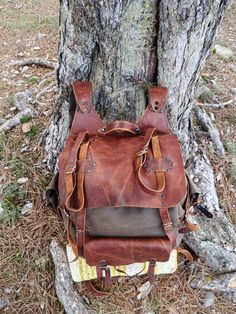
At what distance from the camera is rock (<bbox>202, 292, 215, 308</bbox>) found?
1.91m

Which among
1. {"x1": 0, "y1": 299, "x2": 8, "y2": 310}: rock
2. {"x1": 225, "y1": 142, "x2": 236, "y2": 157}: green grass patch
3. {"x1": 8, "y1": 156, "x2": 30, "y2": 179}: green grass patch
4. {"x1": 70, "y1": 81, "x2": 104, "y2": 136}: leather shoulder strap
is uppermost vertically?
{"x1": 70, "y1": 81, "x2": 104, "y2": 136}: leather shoulder strap

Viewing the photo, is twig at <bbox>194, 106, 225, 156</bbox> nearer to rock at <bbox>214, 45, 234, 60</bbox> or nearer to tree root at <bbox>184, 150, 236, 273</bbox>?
tree root at <bbox>184, 150, 236, 273</bbox>

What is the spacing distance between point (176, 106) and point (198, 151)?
53 centimetres

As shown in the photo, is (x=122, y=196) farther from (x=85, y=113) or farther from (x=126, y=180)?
(x=85, y=113)

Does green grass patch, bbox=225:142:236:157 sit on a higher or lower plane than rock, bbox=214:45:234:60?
lower

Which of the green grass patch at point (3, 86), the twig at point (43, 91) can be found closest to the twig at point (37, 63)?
the green grass patch at point (3, 86)

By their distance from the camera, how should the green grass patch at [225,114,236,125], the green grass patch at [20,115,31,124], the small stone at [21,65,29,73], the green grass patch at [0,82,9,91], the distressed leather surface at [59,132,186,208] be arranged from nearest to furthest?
A: the distressed leather surface at [59,132,186,208], the green grass patch at [20,115,31,124], the green grass patch at [225,114,236,125], the green grass patch at [0,82,9,91], the small stone at [21,65,29,73]

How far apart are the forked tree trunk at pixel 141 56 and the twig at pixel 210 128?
40 cm

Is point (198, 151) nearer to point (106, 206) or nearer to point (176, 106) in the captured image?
point (176, 106)

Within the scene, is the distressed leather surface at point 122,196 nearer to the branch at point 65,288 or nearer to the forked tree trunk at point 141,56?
the forked tree trunk at point 141,56

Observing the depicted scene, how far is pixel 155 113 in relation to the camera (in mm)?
1631

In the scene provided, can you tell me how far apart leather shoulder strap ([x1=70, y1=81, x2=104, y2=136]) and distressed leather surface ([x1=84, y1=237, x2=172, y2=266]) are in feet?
1.60

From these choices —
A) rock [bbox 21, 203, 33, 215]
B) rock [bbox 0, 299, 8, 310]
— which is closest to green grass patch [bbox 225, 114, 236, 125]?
rock [bbox 21, 203, 33, 215]

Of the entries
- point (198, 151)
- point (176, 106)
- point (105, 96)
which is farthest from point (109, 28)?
point (198, 151)
